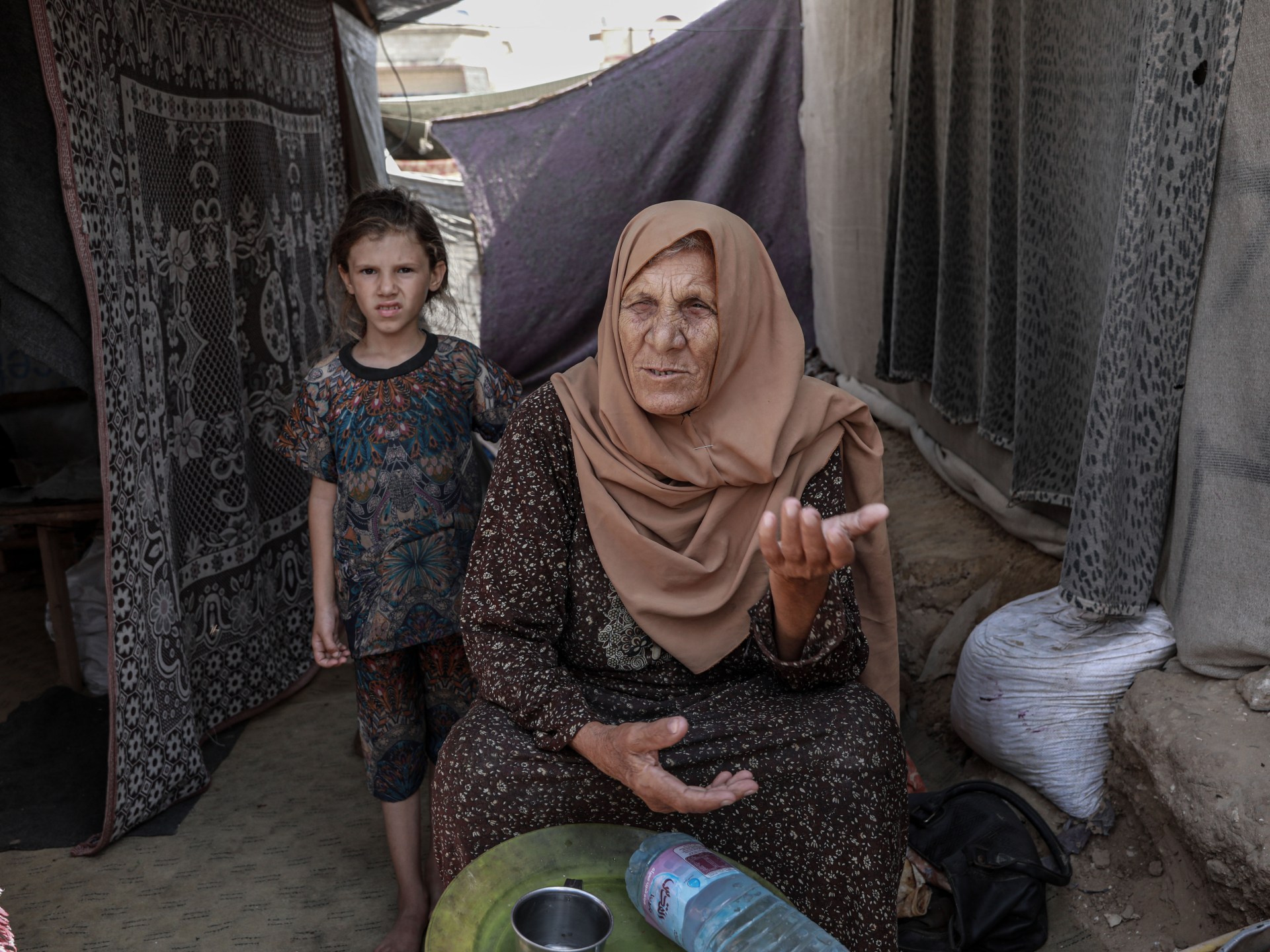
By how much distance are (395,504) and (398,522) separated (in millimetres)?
43

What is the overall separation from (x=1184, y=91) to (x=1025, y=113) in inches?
24.5

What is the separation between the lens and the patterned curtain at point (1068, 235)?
78.4 inches

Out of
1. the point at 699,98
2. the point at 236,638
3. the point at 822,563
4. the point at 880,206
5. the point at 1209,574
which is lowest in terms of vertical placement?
the point at 236,638

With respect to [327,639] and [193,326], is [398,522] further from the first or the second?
[193,326]

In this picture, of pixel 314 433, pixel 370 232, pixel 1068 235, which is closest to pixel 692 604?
pixel 314 433

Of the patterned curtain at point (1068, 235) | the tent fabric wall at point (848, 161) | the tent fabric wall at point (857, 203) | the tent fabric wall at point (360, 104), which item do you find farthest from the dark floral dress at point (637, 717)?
the tent fabric wall at point (360, 104)

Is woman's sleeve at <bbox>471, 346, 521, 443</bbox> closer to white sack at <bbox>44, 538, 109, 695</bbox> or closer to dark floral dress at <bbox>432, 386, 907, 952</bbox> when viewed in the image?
dark floral dress at <bbox>432, 386, 907, 952</bbox>

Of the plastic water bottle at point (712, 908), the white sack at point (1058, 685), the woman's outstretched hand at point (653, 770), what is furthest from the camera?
the white sack at point (1058, 685)

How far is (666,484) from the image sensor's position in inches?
80.0

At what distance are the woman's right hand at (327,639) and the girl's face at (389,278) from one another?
67 centimetres

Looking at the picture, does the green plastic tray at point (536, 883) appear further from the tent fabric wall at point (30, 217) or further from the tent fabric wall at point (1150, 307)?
the tent fabric wall at point (30, 217)

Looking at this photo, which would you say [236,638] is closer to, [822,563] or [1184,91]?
[822,563]

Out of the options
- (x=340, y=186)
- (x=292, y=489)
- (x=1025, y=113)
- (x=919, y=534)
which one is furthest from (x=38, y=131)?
(x=919, y=534)

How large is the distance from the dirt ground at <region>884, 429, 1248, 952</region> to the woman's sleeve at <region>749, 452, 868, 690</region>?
0.84m
